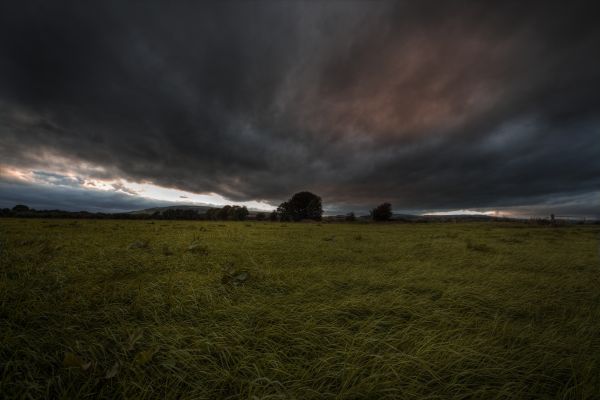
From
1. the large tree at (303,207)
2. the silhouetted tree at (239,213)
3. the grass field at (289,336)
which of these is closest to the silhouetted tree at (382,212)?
the large tree at (303,207)

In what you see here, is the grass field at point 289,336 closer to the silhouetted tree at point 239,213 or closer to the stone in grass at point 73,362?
the stone in grass at point 73,362

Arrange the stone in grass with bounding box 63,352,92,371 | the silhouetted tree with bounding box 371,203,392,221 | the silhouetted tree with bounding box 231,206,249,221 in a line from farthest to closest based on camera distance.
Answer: the silhouetted tree with bounding box 231,206,249,221, the silhouetted tree with bounding box 371,203,392,221, the stone in grass with bounding box 63,352,92,371

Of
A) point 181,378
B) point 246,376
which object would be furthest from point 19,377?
point 246,376

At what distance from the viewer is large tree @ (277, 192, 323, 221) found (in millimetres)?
66188

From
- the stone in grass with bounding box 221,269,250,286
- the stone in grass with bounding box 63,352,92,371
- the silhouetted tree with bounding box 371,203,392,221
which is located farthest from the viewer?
the silhouetted tree with bounding box 371,203,392,221

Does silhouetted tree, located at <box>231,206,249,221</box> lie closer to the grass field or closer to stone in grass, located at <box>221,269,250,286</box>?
the grass field

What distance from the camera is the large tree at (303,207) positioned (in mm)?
66188

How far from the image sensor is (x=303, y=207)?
67000mm

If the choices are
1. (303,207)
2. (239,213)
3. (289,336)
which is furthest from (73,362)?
(239,213)

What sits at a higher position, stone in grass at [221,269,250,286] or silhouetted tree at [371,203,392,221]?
silhouetted tree at [371,203,392,221]

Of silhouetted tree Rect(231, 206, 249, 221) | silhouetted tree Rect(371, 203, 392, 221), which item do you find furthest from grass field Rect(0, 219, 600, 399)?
silhouetted tree Rect(231, 206, 249, 221)

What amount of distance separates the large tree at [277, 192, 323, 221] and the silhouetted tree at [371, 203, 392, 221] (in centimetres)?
1611

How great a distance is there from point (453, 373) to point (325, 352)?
1.21 meters

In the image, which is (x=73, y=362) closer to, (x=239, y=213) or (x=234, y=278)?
(x=234, y=278)
